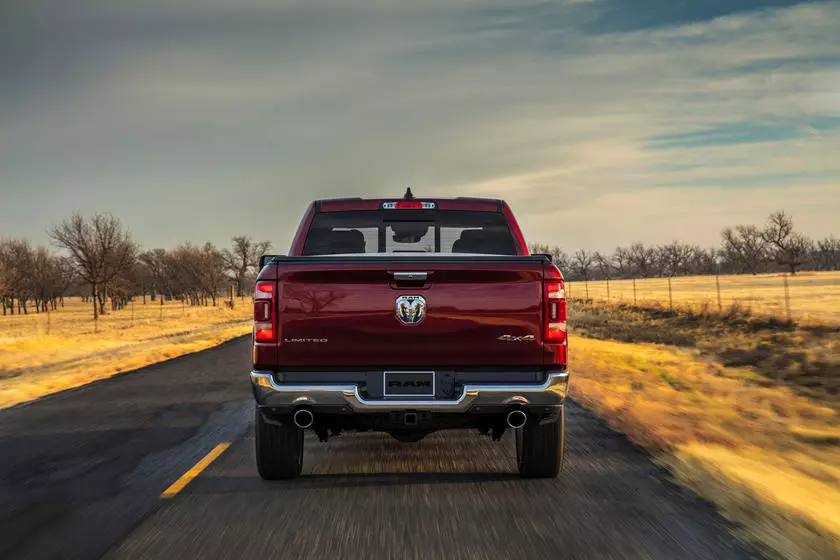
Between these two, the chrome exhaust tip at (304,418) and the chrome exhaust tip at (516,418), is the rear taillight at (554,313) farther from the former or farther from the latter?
the chrome exhaust tip at (304,418)

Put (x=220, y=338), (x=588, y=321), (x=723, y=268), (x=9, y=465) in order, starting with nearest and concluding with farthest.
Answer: (x=9, y=465) < (x=220, y=338) < (x=588, y=321) < (x=723, y=268)

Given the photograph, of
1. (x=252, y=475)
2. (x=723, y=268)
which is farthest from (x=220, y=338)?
(x=723, y=268)

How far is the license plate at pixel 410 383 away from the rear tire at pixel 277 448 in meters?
0.97

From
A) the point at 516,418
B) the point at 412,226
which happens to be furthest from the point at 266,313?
the point at 412,226

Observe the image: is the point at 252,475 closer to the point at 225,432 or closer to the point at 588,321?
the point at 225,432

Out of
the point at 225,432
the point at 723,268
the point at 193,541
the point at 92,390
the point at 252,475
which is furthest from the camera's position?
the point at 723,268

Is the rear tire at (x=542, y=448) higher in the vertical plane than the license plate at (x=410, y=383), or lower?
lower

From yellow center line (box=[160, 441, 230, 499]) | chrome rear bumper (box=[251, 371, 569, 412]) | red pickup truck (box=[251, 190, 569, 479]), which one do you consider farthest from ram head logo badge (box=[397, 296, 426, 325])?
yellow center line (box=[160, 441, 230, 499])

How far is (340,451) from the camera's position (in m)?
6.87

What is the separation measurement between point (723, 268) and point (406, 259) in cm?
15353

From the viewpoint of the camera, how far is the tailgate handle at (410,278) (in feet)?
15.7

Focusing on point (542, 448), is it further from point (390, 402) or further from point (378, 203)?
point (378, 203)

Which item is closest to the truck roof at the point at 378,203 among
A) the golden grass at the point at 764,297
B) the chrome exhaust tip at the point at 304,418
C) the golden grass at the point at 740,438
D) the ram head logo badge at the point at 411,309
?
the ram head logo badge at the point at 411,309

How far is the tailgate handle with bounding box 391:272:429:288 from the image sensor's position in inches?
189
